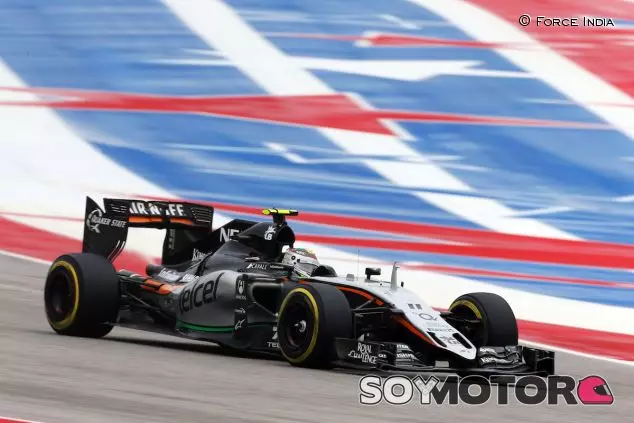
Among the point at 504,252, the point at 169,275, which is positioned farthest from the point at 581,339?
the point at 169,275

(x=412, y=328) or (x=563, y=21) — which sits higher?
(x=563, y=21)

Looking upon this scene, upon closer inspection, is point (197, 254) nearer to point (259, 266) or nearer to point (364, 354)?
point (259, 266)

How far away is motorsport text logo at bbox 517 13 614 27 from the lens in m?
23.7

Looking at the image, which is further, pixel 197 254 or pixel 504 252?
pixel 504 252

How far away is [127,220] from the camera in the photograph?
43.7 ft

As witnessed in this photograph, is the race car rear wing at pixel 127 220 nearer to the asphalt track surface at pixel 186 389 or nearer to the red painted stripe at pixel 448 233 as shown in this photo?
the asphalt track surface at pixel 186 389

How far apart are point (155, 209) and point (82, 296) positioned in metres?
1.46

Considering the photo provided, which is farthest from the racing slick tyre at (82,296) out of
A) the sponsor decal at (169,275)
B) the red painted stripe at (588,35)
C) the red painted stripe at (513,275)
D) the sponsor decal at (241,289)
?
the red painted stripe at (588,35)

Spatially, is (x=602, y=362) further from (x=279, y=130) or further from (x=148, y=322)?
(x=279, y=130)

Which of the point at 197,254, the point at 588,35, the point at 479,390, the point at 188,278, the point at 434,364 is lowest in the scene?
the point at 479,390

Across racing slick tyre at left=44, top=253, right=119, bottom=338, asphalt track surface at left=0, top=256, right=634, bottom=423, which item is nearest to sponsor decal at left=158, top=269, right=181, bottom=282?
racing slick tyre at left=44, top=253, right=119, bottom=338

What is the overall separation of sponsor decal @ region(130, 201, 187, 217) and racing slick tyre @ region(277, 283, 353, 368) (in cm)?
271

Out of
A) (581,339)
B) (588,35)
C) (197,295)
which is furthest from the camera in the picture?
(588,35)

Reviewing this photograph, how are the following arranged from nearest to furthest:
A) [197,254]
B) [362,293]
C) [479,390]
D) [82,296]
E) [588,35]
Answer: [479,390] → [362,293] → [82,296] → [197,254] → [588,35]
